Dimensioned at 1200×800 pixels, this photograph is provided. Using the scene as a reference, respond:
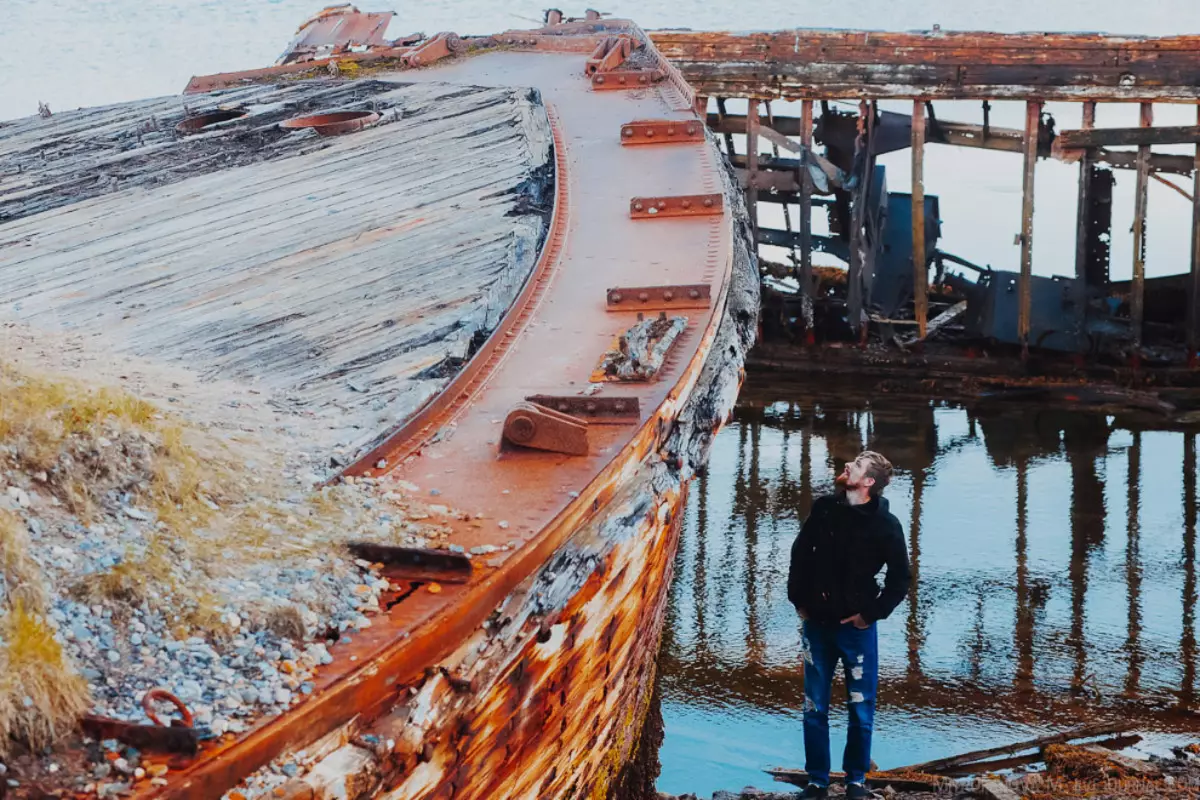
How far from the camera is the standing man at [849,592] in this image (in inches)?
205

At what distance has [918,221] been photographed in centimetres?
1478

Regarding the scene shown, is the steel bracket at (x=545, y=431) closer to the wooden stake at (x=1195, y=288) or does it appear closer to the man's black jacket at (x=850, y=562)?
the man's black jacket at (x=850, y=562)

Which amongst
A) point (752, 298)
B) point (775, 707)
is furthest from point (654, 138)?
point (775, 707)

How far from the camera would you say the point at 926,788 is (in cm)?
661

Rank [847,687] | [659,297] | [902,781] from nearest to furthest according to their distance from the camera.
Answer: [847,687], [659,297], [902,781]

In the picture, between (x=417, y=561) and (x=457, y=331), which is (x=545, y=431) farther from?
(x=457, y=331)

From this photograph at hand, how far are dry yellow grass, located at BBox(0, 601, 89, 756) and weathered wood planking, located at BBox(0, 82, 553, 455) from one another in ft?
5.81

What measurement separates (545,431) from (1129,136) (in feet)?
35.7

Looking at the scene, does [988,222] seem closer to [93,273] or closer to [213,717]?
[93,273]

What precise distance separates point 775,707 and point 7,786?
19.1 feet

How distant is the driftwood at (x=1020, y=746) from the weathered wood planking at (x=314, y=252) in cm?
316

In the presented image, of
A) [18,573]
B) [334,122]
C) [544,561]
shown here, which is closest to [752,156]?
[334,122]

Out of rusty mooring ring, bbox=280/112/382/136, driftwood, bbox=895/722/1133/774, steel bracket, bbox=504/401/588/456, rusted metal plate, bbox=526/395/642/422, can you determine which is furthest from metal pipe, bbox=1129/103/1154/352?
steel bracket, bbox=504/401/588/456

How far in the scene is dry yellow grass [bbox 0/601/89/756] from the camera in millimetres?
3004
